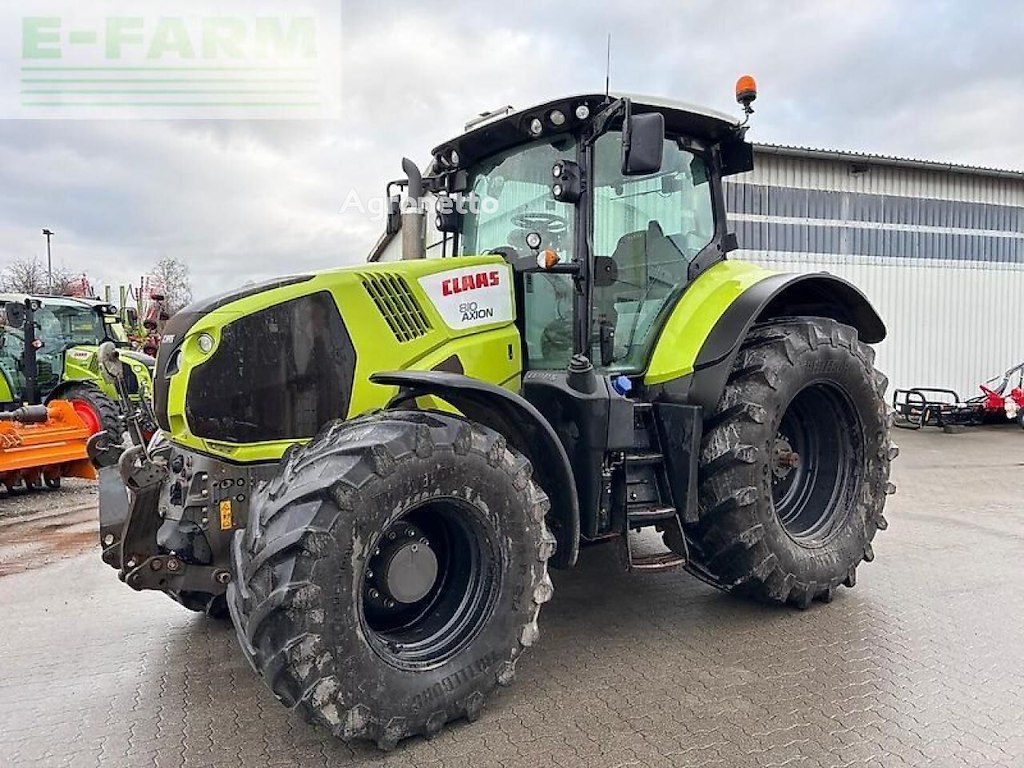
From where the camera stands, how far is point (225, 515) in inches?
118

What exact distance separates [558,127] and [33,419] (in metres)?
6.88

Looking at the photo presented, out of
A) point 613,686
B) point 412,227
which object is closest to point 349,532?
point 613,686

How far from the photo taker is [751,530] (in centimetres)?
376

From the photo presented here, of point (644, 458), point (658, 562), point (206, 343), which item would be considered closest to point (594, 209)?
point (644, 458)

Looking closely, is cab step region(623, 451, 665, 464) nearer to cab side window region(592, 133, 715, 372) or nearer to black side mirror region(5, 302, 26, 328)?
cab side window region(592, 133, 715, 372)

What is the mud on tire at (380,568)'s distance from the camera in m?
2.54

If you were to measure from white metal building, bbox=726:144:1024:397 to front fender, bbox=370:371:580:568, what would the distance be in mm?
10864

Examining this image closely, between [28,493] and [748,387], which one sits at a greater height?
[748,387]

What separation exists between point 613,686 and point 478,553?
843 mm

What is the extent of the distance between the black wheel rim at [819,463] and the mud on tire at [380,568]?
198cm

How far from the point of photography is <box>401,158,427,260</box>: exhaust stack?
4465 millimetres

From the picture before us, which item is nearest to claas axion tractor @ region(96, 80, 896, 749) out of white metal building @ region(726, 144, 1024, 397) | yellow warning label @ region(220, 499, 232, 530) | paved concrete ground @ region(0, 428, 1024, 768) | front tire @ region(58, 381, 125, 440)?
yellow warning label @ region(220, 499, 232, 530)

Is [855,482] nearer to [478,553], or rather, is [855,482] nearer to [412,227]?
[478,553]

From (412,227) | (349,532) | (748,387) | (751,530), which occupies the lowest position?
Result: (751,530)
